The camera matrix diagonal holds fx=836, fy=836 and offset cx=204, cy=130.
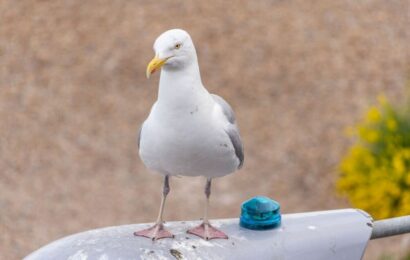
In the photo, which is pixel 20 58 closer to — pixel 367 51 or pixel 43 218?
pixel 43 218

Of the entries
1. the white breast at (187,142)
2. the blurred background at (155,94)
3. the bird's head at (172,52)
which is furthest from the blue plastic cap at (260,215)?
the blurred background at (155,94)

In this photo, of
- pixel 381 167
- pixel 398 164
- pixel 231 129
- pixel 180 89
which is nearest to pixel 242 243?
pixel 231 129

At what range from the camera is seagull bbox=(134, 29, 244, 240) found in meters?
2.34

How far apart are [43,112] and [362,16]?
3.83m

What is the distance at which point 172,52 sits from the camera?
2.31 m

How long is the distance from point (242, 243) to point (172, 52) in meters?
0.59

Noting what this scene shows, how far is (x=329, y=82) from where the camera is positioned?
8.56m

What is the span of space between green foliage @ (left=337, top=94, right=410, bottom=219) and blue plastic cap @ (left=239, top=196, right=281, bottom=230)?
396 cm

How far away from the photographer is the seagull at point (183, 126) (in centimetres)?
234

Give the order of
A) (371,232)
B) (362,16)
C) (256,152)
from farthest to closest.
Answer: (362,16), (256,152), (371,232)

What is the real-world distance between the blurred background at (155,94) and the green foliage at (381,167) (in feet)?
0.80

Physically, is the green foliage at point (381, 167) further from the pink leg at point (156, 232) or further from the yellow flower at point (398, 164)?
the pink leg at point (156, 232)

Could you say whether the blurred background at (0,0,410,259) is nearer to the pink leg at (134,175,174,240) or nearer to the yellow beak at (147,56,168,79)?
the pink leg at (134,175,174,240)

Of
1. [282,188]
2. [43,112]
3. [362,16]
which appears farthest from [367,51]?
→ [43,112]
